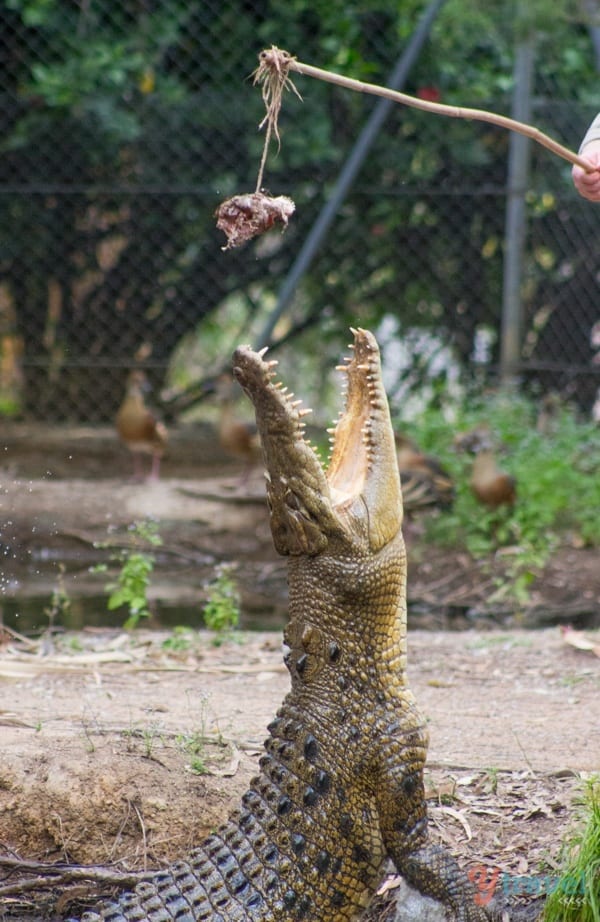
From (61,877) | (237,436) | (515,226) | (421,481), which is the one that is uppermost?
(515,226)

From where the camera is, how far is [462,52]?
862 cm

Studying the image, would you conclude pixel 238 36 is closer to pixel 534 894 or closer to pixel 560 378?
pixel 560 378

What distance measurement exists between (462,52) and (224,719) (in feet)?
21.0

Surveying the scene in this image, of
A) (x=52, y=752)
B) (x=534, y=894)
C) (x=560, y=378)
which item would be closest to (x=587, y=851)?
(x=534, y=894)

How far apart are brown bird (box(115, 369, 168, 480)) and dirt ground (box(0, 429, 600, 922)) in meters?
2.01

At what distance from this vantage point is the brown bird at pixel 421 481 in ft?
22.6

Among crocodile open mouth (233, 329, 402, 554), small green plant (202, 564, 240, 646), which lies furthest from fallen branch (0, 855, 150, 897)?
small green plant (202, 564, 240, 646)

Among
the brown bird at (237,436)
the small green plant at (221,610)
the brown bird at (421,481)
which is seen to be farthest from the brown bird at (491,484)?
the small green plant at (221,610)

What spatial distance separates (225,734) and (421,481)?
3.58 meters

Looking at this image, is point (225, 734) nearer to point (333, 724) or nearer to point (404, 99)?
point (333, 724)

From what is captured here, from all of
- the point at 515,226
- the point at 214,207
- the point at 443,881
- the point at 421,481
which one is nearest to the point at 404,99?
the point at 443,881

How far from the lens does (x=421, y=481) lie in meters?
6.96

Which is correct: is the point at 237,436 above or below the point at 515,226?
below

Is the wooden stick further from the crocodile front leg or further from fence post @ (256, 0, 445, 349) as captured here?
fence post @ (256, 0, 445, 349)
